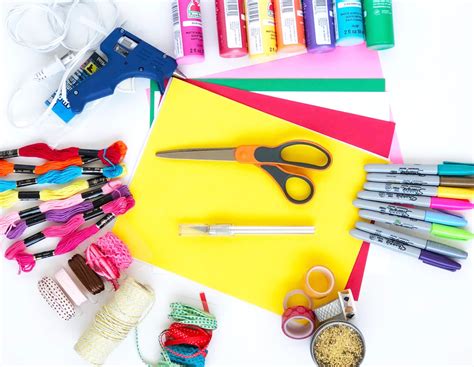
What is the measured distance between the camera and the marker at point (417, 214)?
53.3 inches

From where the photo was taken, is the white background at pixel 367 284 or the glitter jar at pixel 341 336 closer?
the glitter jar at pixel 341 336

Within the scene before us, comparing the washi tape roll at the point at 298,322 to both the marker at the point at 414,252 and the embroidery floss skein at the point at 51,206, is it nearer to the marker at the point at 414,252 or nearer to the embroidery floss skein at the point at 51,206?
the marker at the point at 414,252

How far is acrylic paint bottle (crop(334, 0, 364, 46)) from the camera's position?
1.35m

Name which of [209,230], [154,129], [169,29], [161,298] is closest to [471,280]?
[209,230]

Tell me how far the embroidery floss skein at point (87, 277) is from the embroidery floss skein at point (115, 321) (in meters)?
0.06

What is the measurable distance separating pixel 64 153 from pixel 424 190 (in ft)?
2.98

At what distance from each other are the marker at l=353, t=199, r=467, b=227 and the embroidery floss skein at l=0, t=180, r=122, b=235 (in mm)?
652

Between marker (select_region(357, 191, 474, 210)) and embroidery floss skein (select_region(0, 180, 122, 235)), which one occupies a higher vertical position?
embroidery floss skein (select_region(0, 180, 122, 235))

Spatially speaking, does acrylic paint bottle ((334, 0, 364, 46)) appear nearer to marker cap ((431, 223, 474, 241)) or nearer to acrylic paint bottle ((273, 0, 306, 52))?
acrylic paint bottle ((273, 0, 306, 52))

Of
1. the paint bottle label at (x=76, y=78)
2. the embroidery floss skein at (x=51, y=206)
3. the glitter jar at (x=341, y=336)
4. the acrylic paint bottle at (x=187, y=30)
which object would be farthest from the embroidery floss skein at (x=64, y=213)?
the glitter jar at (x=341, y=336)

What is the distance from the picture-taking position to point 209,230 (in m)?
1.36

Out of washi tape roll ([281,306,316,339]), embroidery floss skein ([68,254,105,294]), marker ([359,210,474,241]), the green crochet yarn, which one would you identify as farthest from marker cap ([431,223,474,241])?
embroidery floss skein ([68,254,105,294])

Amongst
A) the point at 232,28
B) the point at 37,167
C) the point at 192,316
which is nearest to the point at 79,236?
the point at 37,167

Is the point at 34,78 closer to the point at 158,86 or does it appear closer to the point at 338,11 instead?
the point at 158,86
